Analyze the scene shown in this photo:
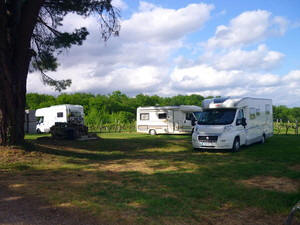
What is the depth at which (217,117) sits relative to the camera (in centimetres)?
1278

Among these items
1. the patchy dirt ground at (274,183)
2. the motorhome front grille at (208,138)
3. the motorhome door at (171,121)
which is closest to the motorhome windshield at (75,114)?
the motorhome door at (171,121)

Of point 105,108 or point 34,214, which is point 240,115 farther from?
point 105,108

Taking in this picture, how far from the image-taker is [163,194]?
553 centimetres

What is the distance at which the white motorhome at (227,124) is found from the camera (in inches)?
470

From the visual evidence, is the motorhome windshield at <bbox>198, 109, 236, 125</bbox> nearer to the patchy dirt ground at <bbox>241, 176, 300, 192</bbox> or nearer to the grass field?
the grass field

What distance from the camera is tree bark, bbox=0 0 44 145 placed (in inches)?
364

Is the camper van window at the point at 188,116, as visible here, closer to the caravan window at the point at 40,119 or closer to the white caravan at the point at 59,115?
the white caravan at the point at 59,115

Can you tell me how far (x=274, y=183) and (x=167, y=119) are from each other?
55.2ft

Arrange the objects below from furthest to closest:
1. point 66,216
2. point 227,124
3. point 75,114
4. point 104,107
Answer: point 104,107 < point 75,114 < point 227,124 < point 66,216

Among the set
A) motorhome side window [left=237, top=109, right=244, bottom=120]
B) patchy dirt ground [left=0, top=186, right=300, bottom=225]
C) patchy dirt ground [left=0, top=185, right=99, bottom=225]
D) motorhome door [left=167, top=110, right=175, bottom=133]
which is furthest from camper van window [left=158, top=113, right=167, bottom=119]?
patchy dirt ground [left=0, top=185, right=99, bottom=225]

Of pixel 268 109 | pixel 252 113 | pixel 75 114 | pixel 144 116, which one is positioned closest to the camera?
pixel 252 113

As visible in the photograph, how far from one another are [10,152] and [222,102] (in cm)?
885

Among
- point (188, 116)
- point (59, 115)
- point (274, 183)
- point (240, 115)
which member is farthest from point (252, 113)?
point (59, 115)

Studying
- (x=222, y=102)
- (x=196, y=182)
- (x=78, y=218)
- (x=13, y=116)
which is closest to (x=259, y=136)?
(x=222, y=102)
